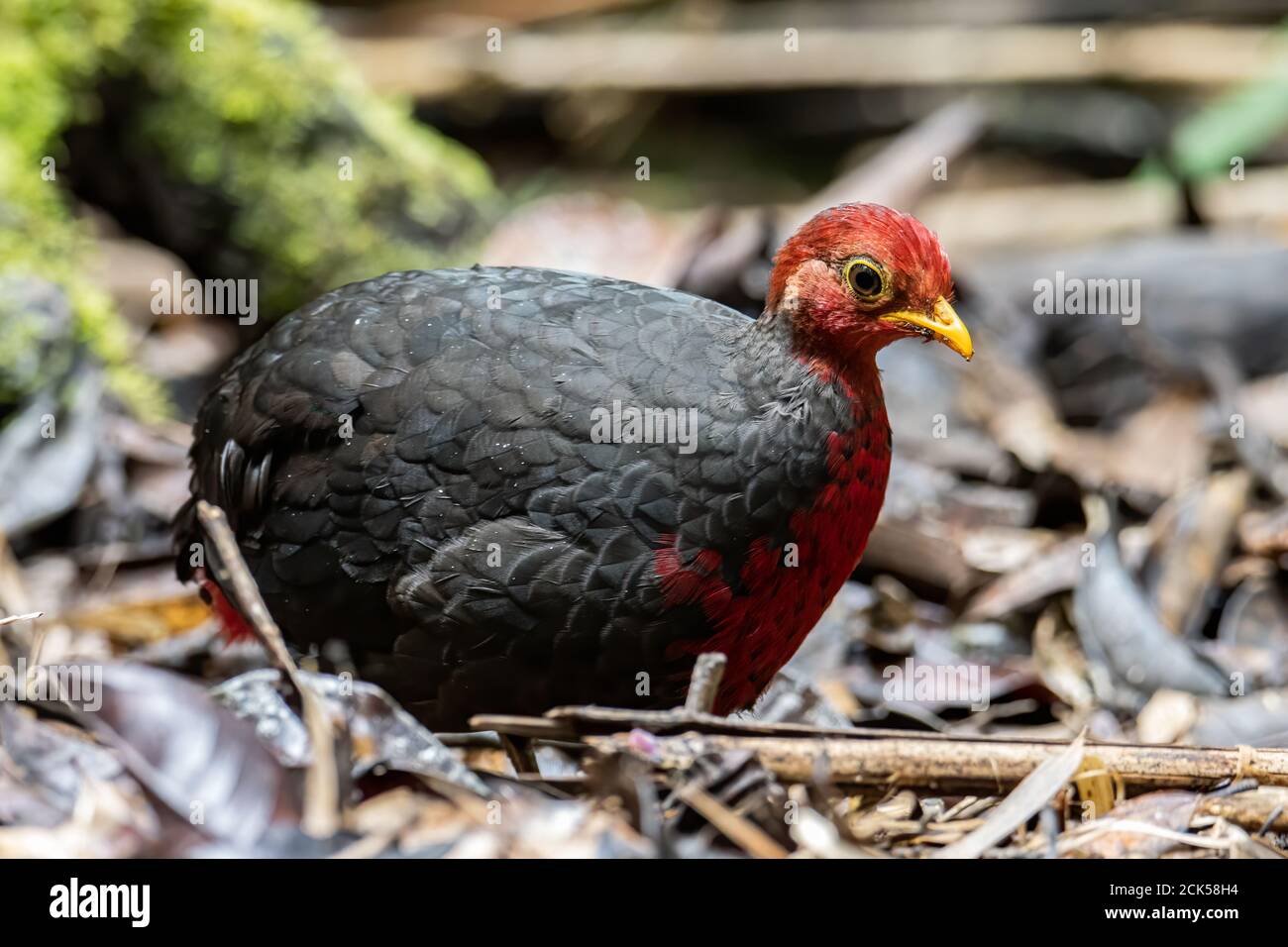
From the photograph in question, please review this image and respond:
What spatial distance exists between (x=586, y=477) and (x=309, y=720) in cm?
89

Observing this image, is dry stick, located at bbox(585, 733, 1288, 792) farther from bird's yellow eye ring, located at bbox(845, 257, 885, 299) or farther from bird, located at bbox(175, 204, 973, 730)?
bird's yellow eye ring, located at bbox(845, 257, 885, 299)

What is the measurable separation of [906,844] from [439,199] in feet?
14.8

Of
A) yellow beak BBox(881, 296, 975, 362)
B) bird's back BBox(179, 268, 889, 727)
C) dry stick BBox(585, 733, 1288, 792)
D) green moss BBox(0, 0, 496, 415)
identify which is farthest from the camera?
green moss BBox(0, 0, 496, 415)

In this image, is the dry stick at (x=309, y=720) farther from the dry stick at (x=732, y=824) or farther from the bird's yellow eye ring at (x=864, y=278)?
the bird's yellow eye ring at (x=864, y=278)

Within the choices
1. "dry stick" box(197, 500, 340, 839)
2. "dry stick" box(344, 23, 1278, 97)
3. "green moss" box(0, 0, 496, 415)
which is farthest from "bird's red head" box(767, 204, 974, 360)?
"dry stick" box(344, 23, 1278, 97)

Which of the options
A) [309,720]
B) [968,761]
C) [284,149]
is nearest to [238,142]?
[284,149]

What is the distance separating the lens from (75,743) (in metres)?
2.91

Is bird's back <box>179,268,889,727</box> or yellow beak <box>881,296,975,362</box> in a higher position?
yellow beak <box>881,296,975,362</box>

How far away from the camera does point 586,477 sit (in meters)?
3.31

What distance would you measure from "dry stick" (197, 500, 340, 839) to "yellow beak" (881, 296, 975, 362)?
1.55 m

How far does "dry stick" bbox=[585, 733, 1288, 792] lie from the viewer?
2.78 m

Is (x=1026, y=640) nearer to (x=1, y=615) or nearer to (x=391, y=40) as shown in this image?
(x=1, y=615)

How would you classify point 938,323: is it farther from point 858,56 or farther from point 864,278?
point 858,56

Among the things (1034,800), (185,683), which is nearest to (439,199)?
(185,683)
